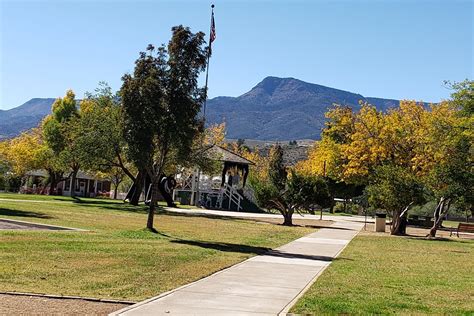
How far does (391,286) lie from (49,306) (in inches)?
265

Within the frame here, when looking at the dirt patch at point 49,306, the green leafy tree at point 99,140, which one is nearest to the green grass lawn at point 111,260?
the dirt patch at point 49,306

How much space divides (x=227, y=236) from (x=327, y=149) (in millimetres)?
25133

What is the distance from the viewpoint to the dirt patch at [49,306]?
811cm

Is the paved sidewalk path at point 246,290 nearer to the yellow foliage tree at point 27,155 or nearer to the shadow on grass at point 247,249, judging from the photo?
the shadow on grass at point 247,249

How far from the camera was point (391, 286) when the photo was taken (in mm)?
12055

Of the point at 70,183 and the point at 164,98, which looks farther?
the point at 70,183

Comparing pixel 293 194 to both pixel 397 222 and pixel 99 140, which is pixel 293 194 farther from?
pixel 99 140

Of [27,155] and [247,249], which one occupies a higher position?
[27,155]

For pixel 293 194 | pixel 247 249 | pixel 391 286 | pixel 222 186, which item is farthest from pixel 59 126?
pixel 391 286

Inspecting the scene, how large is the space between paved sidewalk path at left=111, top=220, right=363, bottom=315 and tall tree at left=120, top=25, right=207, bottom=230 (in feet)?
22.4

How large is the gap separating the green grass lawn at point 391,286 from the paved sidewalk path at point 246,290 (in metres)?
0.38

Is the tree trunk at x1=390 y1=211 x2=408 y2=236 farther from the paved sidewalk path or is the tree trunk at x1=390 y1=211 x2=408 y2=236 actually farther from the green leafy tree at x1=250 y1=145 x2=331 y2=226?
the paved sidewalk path

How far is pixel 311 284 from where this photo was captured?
1183cm

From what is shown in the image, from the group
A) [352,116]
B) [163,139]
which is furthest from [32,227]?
[352,116]
